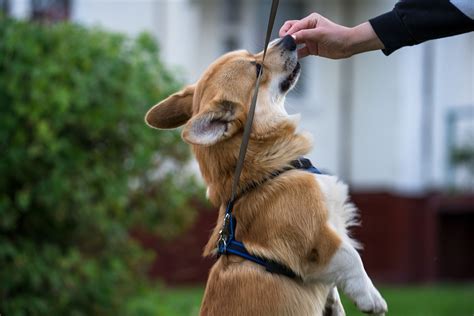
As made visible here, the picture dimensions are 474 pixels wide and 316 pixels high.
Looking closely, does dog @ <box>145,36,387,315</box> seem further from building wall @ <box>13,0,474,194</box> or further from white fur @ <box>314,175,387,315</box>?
building wall @ <box>13,0,474,194</box>

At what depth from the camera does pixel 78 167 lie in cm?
751

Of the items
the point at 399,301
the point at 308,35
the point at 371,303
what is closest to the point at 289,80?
the point at 308,35

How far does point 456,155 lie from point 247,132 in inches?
425

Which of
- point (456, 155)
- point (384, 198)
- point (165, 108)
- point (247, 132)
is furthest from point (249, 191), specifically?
point (456, 155)

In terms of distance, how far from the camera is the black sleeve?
384 centimetres

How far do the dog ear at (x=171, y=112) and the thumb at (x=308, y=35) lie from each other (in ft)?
2.71

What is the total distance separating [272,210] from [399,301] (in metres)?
7.80

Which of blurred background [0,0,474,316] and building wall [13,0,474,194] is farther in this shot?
building wall [13,0,474,194]

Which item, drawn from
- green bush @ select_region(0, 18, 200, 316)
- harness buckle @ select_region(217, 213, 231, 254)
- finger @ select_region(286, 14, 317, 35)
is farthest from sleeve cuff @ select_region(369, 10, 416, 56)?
green bush @ select_region(0, 18, 200, 316)

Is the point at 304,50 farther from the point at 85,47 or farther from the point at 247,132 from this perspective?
the point at 85,47

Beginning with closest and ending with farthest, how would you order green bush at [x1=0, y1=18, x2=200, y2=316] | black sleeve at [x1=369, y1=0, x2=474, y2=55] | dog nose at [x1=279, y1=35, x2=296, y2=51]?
1. black sleeve at [x1=369, y1=0, x2=474, y2=55]
2. dog nose at [x1=279, y1=35, x2=296, y2=51]
3. green bush at [x1=0, y1=18, x2=200, y2=316]

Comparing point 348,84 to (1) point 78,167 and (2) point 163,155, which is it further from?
(1) point 78,167

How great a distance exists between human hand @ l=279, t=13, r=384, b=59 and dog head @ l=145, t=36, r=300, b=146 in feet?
1.00

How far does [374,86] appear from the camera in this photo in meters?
15.2
